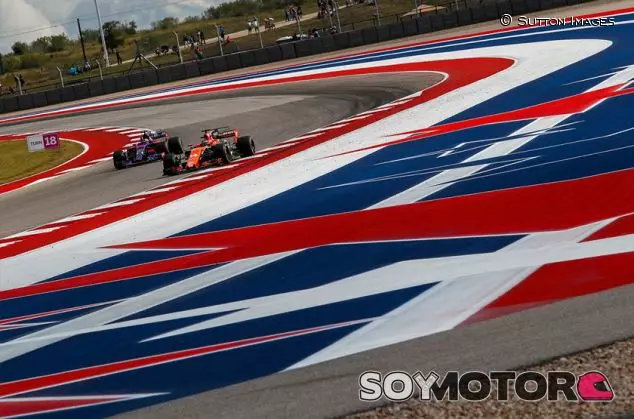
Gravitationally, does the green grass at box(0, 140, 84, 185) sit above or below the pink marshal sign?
below

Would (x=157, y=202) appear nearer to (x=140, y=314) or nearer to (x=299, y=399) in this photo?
(x=140, y=314)

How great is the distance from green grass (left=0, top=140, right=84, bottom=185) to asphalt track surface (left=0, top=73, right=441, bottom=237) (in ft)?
6.16

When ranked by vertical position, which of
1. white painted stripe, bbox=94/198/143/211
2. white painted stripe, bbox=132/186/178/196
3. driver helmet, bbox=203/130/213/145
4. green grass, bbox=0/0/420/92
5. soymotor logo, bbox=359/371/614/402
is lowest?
soymotor logo, bbox=359/371/614/402

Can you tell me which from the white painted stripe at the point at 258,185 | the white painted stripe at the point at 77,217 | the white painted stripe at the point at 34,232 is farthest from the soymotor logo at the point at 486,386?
the white painted stripe at the point at 77,217

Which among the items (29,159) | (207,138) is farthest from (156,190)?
(29,159)

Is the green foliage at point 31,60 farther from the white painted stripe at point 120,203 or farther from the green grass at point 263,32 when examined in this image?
the white painted stripe at point 120,203

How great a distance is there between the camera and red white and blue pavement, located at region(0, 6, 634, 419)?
5.92 m

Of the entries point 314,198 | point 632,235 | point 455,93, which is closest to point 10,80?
point 455,93

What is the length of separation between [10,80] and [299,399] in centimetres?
6418

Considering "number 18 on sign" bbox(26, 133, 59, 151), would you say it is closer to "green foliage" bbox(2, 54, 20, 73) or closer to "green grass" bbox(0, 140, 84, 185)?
"green grass" bbox(0, 140, 84, 185)

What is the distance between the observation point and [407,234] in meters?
8.04

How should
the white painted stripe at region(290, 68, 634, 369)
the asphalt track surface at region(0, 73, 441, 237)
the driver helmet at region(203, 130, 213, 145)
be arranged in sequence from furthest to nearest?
the driver helmet at region(203, 130, 213, 145), the asphalt track surface at region(0, 73, 441, 237), the white painted stripe at region(290, 68, 634, 369)

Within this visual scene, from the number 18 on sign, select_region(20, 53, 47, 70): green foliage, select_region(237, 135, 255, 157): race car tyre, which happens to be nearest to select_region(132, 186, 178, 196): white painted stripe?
select_region(237, 135, 255, 157): race car tyre

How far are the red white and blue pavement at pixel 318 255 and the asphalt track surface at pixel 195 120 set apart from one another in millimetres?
1272
